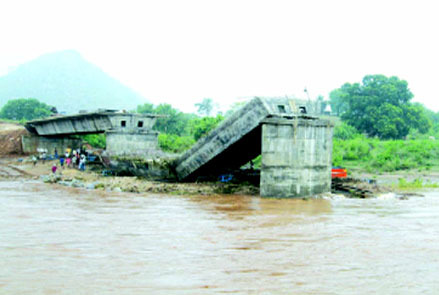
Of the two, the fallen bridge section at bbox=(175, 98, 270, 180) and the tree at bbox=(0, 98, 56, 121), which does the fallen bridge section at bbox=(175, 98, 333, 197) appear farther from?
the tree at bbox=(0, 98, 56, 121)

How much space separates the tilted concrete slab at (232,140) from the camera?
56.1 feet

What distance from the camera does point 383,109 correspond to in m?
46.4

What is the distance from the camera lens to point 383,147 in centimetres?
3766

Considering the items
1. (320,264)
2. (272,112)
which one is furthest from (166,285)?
(272,112)

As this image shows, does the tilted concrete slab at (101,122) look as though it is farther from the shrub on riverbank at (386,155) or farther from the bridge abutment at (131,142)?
the shrub on riverbank at (386,155)

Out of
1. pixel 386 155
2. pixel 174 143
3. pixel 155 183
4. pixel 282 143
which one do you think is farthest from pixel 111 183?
pixel 174 143

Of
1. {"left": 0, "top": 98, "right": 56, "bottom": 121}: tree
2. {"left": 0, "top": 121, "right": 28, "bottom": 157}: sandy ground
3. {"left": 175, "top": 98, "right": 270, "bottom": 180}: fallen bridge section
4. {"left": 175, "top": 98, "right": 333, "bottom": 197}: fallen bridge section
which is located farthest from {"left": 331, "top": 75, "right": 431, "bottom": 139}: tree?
{"left": 0, "top": 98, "right": 56, "bottom": 121}: tree

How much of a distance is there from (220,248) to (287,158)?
794 centimetres

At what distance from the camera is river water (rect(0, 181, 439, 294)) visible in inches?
284

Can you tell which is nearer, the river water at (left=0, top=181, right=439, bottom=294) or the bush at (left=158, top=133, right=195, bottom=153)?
the river water at (left=0, top=181, right=439, bottom=294)

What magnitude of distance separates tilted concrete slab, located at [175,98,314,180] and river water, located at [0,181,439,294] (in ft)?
9.51

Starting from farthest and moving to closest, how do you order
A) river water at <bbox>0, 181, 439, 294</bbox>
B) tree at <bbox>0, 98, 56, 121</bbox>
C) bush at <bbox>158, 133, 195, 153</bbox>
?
tree at <bbox>0, 98, 56, 121</bbox>, bush at <bbox>158, 133, 195, 153</bbox>, river water at <bbox>0, 181, 439, 294</bbox>

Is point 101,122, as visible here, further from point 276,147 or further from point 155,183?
point 276,147

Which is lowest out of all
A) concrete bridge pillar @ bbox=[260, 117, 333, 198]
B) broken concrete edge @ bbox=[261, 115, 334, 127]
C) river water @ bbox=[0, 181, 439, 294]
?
river water @ bbox=[0, 181, 439, 294]
